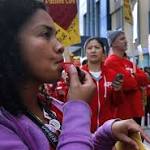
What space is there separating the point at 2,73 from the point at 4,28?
0.51 ft

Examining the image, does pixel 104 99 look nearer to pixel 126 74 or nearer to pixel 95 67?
pixel 95 67

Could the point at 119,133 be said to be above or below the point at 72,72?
below

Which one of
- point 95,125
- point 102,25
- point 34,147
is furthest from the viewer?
point 102,25

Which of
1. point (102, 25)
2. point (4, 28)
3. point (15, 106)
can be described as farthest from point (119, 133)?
point (102, 25)

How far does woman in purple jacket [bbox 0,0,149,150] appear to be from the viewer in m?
1.88

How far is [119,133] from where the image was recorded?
2.09 meters

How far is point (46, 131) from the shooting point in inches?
78.0

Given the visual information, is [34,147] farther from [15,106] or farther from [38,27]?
[38,27]

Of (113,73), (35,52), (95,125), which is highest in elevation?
(35,52)

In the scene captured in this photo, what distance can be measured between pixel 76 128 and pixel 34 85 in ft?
0.88

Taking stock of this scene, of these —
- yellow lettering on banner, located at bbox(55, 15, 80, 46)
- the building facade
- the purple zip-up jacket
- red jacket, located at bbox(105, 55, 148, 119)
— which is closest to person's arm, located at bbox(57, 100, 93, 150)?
the purple zip-up jacket

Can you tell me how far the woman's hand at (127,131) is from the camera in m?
2.00

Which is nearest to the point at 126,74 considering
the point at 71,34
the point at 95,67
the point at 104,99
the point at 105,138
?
the point at 95,67

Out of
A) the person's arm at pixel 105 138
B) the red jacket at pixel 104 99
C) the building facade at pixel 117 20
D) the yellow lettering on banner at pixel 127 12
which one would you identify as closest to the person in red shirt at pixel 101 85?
the red jacket at pixel 104 99
